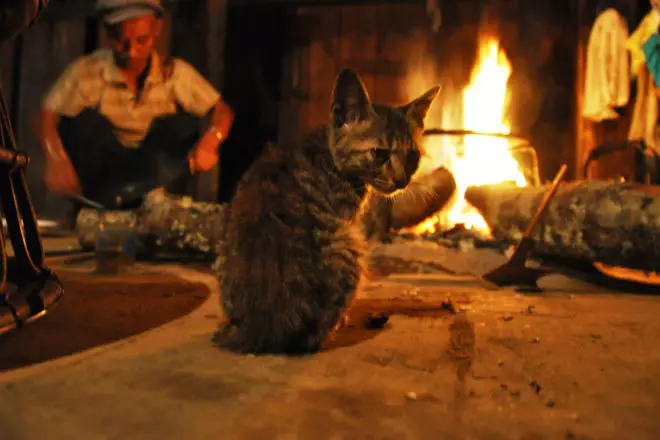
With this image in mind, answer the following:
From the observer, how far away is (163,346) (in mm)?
1765

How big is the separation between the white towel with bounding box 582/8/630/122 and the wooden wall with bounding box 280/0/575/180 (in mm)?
422

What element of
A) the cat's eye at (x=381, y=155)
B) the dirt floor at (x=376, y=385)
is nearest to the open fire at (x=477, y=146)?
the dirt floor at (x=376, y=385)

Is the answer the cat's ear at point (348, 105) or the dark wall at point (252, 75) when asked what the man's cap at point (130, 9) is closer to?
the dark wall at point (252, 75)

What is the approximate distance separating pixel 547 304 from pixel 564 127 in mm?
3224

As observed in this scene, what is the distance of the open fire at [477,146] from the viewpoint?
518cm

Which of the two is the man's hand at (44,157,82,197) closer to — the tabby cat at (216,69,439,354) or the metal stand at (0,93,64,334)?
the metal stand at (0,93,64,334)

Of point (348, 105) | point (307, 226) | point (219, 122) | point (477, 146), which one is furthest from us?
point (477, 146)

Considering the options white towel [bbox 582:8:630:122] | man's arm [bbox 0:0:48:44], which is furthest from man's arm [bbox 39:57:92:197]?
white towel [bbox 582:8:630:122]

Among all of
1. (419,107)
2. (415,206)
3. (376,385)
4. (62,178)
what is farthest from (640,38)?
(62,178)

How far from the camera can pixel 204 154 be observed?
4844 mm

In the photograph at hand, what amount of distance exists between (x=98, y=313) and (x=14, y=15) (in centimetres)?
108

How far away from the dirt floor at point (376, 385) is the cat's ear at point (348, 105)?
703mm

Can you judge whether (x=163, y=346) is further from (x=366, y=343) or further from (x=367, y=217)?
(x=367, y=217)

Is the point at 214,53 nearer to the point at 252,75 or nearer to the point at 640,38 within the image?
the point at 252,75
